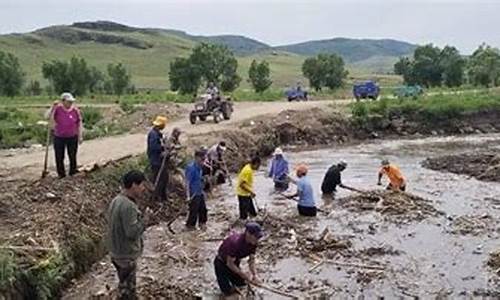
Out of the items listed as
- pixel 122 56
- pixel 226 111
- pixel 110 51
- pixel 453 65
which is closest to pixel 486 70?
pixel 453 65

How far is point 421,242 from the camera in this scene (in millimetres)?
16469

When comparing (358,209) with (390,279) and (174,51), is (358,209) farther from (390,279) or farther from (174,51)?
(174,51)

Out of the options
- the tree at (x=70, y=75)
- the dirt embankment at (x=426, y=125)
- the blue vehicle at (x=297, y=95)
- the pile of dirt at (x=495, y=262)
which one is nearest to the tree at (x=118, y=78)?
the tree at (x=70, y=75)

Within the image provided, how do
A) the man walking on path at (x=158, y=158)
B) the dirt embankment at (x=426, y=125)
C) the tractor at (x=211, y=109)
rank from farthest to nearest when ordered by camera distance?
the dirt embankment at (x=426, y=125) < the tractor at (x=211, y=109) < the man walking on path at (x=158, y=158)

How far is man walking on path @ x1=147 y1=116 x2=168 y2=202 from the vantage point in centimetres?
1827

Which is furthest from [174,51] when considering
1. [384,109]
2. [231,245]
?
[231,245]

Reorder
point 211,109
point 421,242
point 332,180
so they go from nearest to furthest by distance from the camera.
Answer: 1. point 421,242
2. point 332,180
3. point 211,109

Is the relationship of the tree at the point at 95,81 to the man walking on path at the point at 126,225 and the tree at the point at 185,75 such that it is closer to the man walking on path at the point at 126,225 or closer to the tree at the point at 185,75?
the tree at the point at 185,75

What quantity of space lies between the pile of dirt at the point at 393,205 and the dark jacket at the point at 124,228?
977 centimetres

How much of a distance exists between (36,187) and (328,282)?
6783mm

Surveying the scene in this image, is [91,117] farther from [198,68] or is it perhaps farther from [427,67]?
[427,67]

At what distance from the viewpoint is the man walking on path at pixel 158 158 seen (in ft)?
59.9

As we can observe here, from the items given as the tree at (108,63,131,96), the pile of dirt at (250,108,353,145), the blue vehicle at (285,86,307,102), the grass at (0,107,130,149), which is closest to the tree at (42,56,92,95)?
the tree at (108,63,131,96)

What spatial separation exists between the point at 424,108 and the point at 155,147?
2899cm
